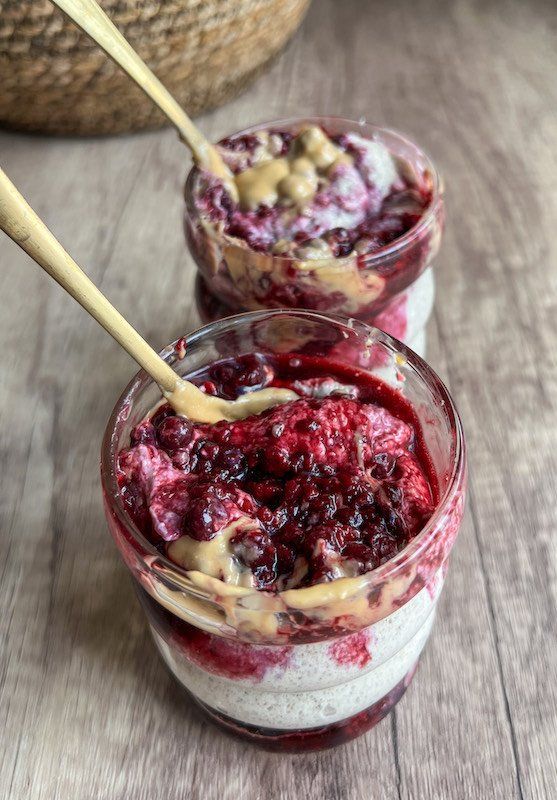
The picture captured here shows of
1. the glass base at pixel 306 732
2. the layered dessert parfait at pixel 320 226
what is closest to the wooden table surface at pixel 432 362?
the glass base at pixel 306 732

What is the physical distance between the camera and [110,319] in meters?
0.91

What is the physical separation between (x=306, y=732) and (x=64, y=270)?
0.51m

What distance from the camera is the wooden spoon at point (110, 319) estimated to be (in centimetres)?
80

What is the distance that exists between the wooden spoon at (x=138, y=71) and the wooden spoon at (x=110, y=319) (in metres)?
0.33

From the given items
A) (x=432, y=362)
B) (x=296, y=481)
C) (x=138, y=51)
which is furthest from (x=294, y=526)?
(x=138, y=51)

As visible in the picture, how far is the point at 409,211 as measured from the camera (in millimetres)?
1172

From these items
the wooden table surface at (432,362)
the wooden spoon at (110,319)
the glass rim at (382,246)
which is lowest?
the wooden table surface at (432,362)

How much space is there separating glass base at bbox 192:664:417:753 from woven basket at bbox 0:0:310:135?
3.46ft

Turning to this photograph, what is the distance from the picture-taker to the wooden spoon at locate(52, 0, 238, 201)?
1.07 meters

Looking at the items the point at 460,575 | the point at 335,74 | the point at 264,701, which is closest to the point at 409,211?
the point at 460,575

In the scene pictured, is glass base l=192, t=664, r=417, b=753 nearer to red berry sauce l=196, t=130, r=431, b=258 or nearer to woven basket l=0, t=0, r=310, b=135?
red berry sauce l=196, t=130, r=431, b=258

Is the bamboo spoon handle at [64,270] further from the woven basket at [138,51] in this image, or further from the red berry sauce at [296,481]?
the woven basket at [138,51]

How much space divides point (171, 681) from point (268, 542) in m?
0.30

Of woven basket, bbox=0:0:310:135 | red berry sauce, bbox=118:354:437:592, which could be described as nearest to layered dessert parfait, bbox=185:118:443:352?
red berry sauce, bbox=118:354:437:592
